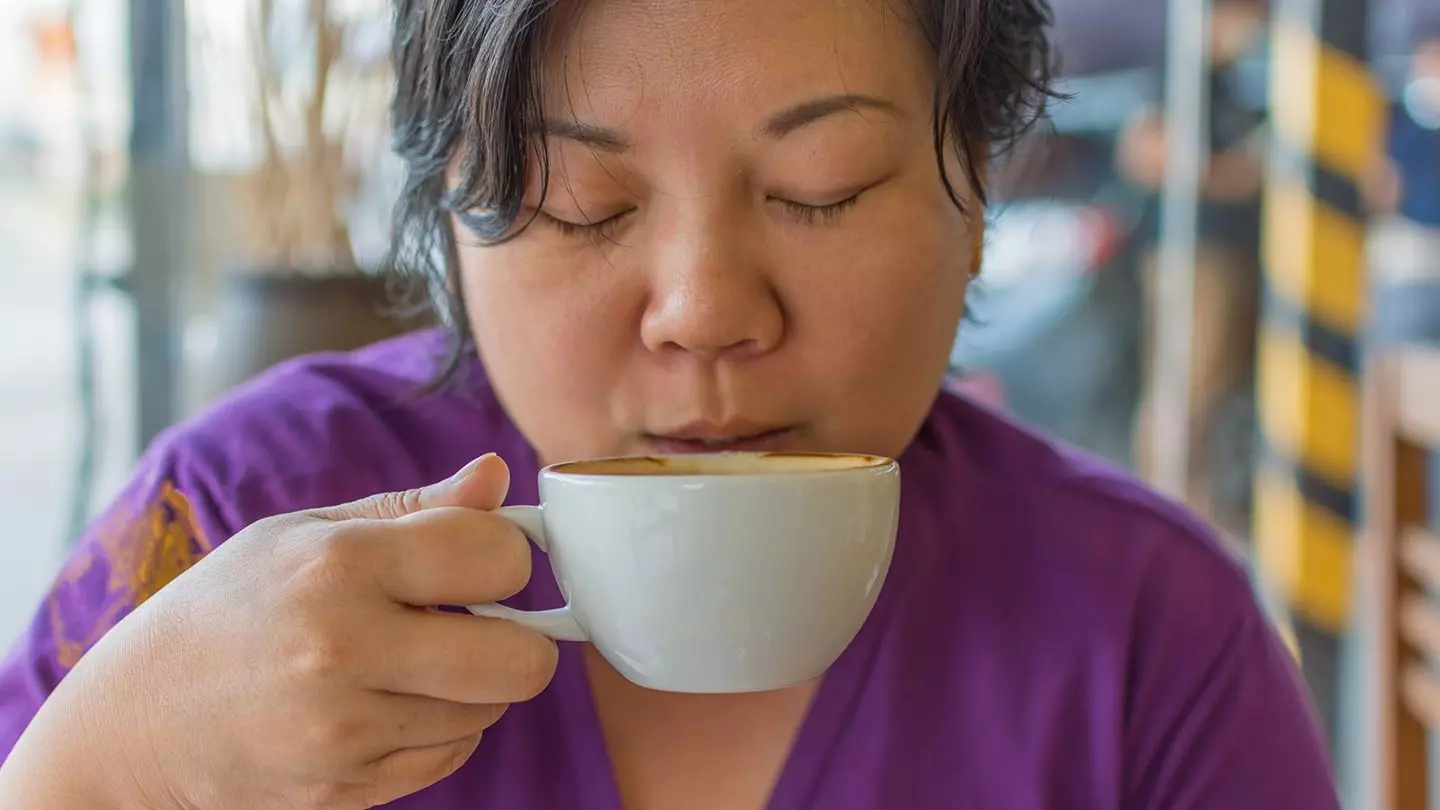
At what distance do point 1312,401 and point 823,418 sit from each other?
279 cm

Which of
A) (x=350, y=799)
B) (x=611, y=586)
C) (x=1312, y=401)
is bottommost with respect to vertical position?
(x=1312, y=401)

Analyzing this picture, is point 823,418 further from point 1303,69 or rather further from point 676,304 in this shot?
point 1303,69

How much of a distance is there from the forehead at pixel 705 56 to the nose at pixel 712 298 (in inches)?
2.9

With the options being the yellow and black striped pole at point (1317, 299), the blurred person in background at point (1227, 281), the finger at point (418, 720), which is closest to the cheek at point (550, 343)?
the finger at point (418, 720)

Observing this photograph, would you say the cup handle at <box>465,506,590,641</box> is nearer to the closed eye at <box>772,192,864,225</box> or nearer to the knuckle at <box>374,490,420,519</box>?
the knuckle at <box>374,490,420,519</box>

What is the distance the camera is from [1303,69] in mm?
3082

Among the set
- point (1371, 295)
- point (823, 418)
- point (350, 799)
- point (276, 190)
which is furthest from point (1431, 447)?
point (1371, 295)

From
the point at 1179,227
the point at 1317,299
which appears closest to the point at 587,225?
the point at 1317,299

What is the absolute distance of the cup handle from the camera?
0.62m

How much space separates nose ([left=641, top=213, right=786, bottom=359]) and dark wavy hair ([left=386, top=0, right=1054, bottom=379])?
4.3 inches

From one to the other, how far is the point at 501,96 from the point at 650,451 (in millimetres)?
229

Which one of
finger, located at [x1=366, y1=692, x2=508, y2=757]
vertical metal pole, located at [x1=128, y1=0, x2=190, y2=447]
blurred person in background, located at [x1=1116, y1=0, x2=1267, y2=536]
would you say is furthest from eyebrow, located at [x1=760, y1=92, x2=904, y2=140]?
blurred person in background, located at [x1=1116, y1=0, x2=1267, y2=536]

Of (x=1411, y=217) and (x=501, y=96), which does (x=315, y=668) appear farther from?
(x=1411, y=217)

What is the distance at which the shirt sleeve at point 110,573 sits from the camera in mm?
774
